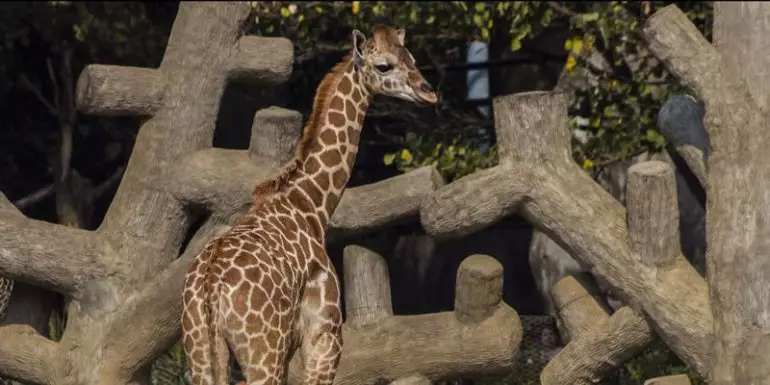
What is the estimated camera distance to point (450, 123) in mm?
11734

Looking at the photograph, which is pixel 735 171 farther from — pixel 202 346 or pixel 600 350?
pixel 202 346

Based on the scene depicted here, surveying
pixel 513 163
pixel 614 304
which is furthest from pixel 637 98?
pixel 513 163

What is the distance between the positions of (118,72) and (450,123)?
376cm

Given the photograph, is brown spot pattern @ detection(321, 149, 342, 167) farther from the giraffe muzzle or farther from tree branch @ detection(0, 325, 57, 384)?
tree branch @ detection(0, 325, 57, 384)

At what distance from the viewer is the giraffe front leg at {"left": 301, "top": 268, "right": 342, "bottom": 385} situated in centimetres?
737

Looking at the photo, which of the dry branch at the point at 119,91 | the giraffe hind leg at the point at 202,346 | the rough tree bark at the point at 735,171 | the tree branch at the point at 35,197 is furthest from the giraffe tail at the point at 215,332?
the tree branch at the point at 35,197

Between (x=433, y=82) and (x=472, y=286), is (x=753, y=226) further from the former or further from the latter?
(x=433, y=82)

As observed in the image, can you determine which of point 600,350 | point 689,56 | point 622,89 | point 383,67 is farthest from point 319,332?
point 622,89

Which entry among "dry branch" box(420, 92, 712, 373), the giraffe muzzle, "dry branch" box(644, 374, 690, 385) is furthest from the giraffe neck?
"dry branch" box(644, 374, 690, 385)

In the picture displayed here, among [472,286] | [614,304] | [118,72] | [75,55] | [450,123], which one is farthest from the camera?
[75,55]

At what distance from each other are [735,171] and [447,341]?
1.89 m

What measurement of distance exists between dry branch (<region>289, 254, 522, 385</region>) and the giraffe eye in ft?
3.89

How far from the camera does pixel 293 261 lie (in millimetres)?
7227

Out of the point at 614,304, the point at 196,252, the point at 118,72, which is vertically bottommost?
the point at 614,304
